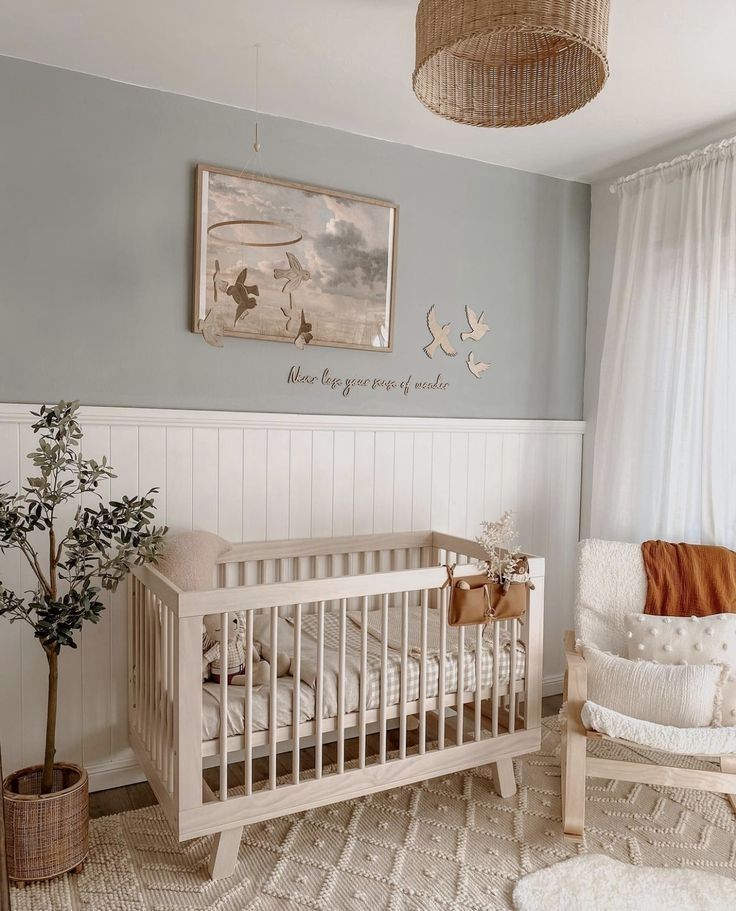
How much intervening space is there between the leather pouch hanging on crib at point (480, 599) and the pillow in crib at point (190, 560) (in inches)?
30.9

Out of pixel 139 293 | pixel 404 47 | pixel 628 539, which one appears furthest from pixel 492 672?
pixel 404 47

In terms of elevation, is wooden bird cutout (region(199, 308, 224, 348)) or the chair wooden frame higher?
wooden bird cutout (region(199, 308, 224, 348))

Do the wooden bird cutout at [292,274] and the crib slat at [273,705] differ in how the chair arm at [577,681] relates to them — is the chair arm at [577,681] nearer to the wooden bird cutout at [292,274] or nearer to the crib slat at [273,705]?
the crib slat at [273,705]

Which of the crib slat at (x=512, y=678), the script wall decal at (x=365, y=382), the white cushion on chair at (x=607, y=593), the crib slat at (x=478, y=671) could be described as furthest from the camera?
the script wall decal at (x=365, y=382)

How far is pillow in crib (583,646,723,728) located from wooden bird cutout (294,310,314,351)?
156 cm

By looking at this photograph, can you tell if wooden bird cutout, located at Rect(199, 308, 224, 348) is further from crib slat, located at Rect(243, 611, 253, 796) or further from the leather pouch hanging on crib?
the leather pouch hanging on crib

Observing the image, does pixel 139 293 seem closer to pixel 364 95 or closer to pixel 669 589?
pixel 364 95

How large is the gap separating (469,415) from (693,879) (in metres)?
1.89

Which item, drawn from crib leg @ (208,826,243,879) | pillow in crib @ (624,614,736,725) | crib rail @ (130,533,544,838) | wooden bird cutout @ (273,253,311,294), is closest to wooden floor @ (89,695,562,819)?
crib rail @ (130,533,544,838)

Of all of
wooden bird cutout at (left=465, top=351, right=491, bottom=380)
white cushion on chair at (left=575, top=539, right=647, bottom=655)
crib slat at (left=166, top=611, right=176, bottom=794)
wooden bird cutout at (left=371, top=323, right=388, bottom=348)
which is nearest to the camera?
crib slat at (left=166, top=611, right=176, bottom=794)

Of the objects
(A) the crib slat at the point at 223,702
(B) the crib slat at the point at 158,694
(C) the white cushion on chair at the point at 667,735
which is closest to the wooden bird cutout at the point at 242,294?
(B) the crib slat at the point at 158,694

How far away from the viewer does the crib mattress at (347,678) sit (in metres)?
2.15

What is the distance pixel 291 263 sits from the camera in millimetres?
2818

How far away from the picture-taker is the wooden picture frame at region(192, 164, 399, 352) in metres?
2.68
